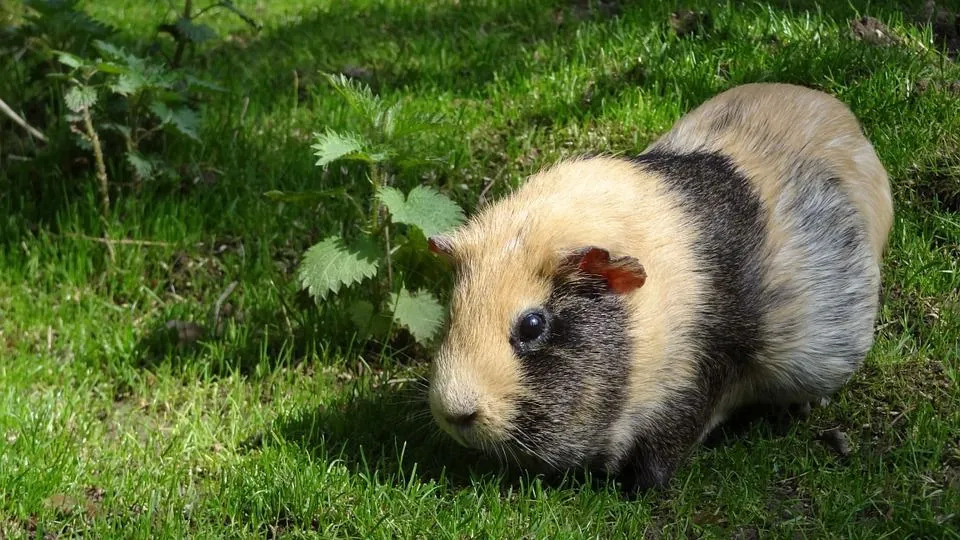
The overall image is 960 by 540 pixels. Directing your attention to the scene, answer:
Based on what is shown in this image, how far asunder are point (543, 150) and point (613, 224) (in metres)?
1.71

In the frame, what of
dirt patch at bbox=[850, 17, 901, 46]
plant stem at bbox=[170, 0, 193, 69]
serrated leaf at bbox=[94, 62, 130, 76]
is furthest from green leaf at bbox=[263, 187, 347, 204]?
dirt patch at bbox=[850, 17, 901, 46]

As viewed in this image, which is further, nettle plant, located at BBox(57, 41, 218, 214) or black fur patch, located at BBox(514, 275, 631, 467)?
nettle plant, located at BBox(57, 41, 218, 214)

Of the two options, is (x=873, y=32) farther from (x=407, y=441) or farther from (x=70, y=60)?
(x=70, y=60)

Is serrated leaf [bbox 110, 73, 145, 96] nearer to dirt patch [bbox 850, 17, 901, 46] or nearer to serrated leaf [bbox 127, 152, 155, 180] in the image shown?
serrated leaf [bbox 127, 152, 155, 180]

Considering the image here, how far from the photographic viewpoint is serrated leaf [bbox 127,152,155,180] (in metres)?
5.13

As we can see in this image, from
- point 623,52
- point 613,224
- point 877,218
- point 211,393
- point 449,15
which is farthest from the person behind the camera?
point 449,15

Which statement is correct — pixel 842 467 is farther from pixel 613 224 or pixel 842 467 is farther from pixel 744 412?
pixel 613 224

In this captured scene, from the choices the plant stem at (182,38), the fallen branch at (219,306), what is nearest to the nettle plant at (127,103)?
the plant stem at (182,38)

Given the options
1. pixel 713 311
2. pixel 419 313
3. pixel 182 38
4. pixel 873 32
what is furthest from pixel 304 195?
pixel 873 32

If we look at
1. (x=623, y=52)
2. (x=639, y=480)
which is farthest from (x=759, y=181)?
(x=623, y=52)

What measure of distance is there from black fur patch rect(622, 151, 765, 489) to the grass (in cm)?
17

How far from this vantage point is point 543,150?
5129 mm

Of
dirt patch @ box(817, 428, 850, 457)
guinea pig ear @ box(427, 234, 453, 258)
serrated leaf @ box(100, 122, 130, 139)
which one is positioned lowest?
dirt patch @ box(817, 428, 850, 457)

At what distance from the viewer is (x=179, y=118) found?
17.0ft
